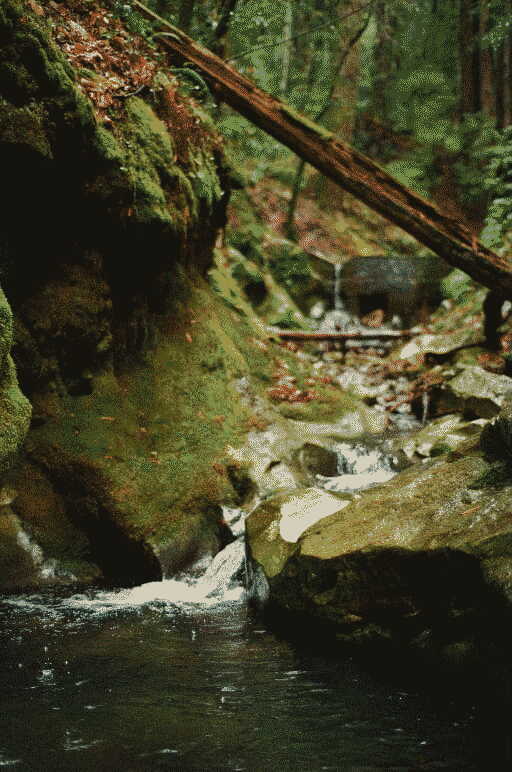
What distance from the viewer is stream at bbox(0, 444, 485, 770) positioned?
253 cm

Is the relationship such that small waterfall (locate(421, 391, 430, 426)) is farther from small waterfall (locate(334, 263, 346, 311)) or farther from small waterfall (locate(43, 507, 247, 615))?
small waterfall (locate(334, 263, 346, 311))

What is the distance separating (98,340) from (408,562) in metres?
3.62

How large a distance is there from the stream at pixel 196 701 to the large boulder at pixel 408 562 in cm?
27

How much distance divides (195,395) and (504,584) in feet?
14.2

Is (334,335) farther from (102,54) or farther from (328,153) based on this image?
(102,54)

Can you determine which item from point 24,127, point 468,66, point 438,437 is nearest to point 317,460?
point 438,437

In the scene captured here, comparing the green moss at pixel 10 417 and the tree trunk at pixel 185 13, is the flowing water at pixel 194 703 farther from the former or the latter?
the tree trunk at pixel 185 13

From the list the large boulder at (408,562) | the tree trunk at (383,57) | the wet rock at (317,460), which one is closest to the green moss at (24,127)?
the large boulder at (408,562)

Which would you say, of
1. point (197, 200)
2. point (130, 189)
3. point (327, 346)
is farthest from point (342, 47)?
point (130, 189)

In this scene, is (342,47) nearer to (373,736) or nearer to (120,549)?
(120,549)

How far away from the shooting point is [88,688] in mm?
3137

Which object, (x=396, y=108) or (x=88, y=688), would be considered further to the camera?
(x=396, y=108)

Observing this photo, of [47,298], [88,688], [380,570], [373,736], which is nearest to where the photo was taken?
[373,736]

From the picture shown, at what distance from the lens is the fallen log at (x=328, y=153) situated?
6609 mm
